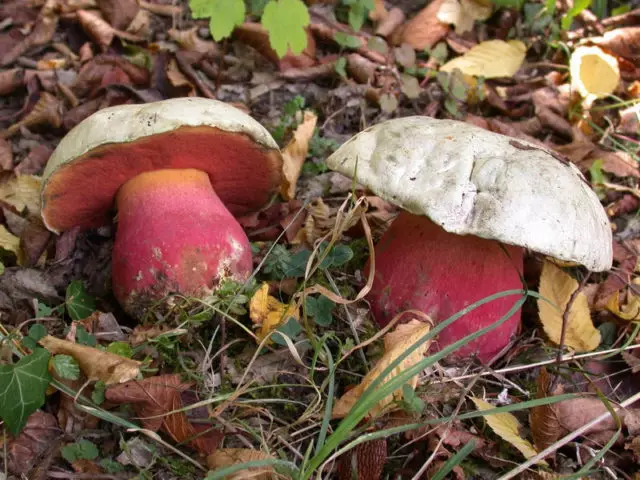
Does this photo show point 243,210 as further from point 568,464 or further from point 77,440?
point 568,464

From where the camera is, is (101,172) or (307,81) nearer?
(101,172)

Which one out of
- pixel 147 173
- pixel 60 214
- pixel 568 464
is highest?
pixel 147 173

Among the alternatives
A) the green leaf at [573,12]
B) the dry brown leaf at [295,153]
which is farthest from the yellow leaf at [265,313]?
the green leaf at [573,12]

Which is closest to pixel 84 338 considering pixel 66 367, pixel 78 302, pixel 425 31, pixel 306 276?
pixel 66 367

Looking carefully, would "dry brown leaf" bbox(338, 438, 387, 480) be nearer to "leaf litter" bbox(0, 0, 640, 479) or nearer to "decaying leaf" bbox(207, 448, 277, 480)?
"leaf litter" bbox(0, 0, 640, 479)

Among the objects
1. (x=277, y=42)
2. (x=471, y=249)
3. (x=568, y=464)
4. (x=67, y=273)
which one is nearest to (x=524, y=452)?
(x=568, y=464)

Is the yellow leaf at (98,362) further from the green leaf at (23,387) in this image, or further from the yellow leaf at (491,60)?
the yellow leaf at (491,60)

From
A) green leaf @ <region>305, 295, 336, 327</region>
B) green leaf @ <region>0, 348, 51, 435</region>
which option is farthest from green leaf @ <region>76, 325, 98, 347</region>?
green leaf @ <region>305, 295, 336, 327</region>

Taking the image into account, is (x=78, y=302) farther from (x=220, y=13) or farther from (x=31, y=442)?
(x=220, y=13)
